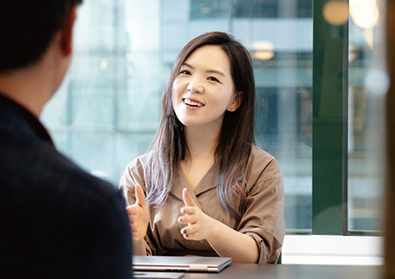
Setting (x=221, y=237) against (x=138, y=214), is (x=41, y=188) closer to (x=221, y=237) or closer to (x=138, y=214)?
(x=138, y=214)

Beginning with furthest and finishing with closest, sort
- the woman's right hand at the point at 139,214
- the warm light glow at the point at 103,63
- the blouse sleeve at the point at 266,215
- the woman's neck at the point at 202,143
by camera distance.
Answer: the warm light glow at the point at 103,63
the woman's neck at the point at 202,143
the blouse sleeve at the point at 266,215
the woman's right hand at the point at 139,214

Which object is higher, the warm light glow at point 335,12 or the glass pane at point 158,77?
the warm light glow at point 335,12

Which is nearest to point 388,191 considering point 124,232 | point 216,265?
point 124,232

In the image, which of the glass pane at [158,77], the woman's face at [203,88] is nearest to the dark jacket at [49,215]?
the woman's face at [203,88]

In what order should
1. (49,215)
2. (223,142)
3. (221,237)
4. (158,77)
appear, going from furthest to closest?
(158,77) < (223,142) < (221,237) < (49,215)

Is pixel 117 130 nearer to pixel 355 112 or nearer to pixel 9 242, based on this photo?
pixel 355 112

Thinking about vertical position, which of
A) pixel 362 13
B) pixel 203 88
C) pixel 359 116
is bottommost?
pixel 359 116

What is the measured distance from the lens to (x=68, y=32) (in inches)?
20.8

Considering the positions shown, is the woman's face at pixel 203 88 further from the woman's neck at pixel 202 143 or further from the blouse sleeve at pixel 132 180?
the blouse sleeve at pixel 132 180

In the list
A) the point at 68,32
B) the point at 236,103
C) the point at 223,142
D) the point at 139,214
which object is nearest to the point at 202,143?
the point at 223,142

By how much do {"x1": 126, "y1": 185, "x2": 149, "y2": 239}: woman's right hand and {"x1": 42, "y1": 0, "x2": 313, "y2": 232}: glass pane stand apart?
2170mm

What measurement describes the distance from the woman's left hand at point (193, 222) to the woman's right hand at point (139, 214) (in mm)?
113

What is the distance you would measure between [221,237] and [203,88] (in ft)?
1.97

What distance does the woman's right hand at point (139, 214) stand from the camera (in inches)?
49.9
